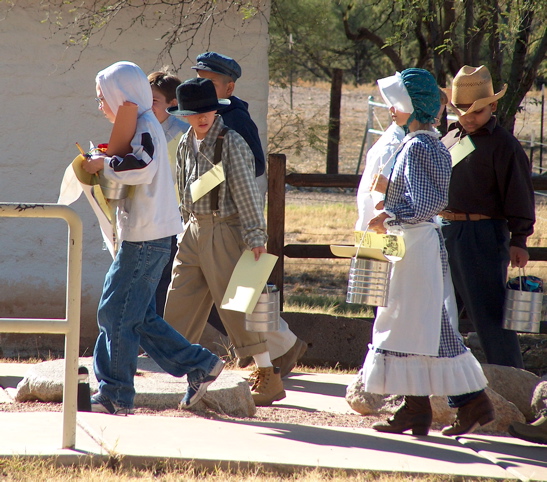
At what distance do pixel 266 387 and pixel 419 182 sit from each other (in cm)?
160

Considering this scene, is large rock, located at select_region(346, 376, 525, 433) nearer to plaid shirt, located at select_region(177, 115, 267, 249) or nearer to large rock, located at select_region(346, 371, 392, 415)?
large rock, located at select_region(346, 371, 392, 415)

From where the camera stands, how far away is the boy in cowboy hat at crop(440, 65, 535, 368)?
532 centimetres

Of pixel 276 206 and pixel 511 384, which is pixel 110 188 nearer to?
pixel 511 384

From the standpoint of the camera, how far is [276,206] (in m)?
7.28

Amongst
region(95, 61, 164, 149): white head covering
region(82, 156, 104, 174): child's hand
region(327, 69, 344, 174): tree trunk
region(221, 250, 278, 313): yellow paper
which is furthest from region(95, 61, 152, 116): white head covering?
region(327, 69, 344, 174): tree trunk

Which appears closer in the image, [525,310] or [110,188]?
[110,188]

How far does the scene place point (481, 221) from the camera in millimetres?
5395

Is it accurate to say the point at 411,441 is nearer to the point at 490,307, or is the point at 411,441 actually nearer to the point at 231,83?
the point at 490,307

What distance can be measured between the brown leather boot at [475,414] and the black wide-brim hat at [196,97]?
2043mm

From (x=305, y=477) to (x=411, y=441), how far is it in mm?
846

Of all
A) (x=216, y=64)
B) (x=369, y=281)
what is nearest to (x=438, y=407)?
(x=369, y=281)

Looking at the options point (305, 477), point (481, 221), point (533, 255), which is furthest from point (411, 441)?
point (533, 255)

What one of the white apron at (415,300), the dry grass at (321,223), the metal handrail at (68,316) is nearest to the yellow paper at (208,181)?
the white apron at (415,300)

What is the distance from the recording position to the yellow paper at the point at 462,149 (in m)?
5.47
